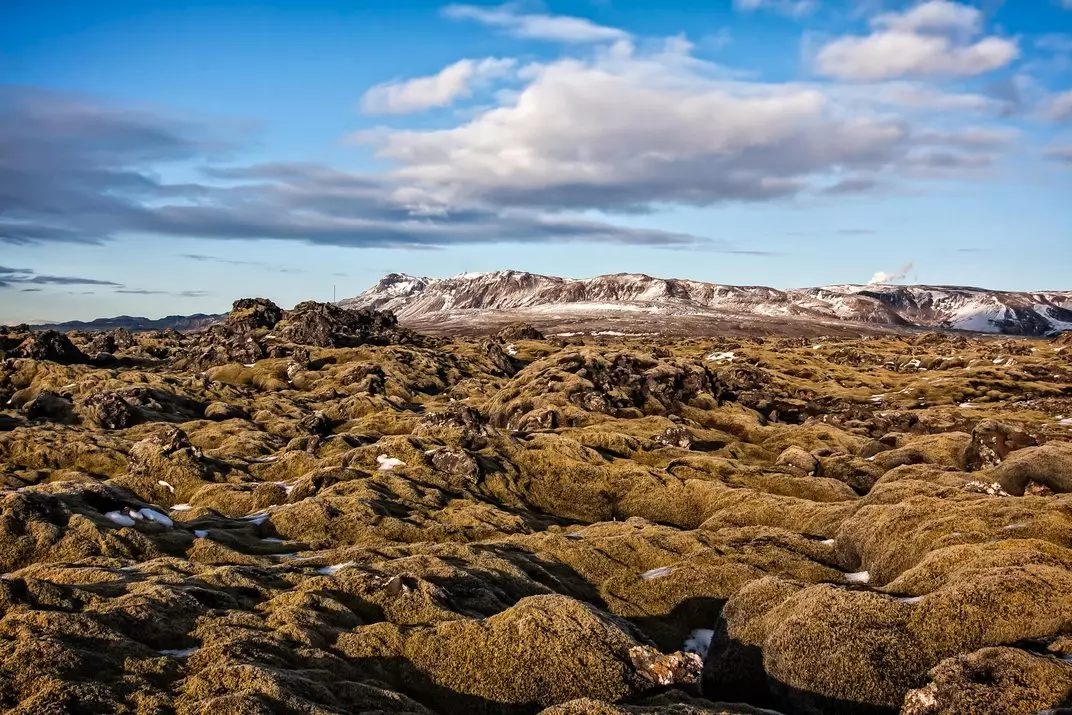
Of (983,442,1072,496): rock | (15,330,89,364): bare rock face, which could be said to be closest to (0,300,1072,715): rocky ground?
(983,442,1072,496): rock

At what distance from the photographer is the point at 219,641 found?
2053 centimetres

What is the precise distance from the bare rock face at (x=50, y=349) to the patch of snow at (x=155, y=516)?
11595cm

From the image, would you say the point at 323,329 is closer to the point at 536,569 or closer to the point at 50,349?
the point at 50,349

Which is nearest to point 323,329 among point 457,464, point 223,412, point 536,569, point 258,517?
point 223,412

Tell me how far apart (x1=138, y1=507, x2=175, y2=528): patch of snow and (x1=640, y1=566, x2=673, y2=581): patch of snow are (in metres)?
26.6

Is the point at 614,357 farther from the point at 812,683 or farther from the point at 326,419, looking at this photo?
the point at 812,683

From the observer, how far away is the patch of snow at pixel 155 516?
3998 centimetres

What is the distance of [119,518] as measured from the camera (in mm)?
38844

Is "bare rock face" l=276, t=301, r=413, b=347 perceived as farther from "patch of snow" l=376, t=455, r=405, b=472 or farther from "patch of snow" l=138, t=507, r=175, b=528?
"patch of snow" l=138, t=507, r=175, b=528

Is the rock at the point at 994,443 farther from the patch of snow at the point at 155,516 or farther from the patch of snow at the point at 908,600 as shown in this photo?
the patch of snow at the point at 155,516

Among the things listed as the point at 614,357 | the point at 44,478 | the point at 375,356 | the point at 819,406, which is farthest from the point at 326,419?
the point at 819,406

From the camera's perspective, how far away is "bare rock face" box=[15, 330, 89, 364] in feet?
441

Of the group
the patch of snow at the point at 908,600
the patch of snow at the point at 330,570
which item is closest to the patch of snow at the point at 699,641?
the patch of snow at the point at 908,600

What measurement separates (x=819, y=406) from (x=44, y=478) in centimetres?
10065
